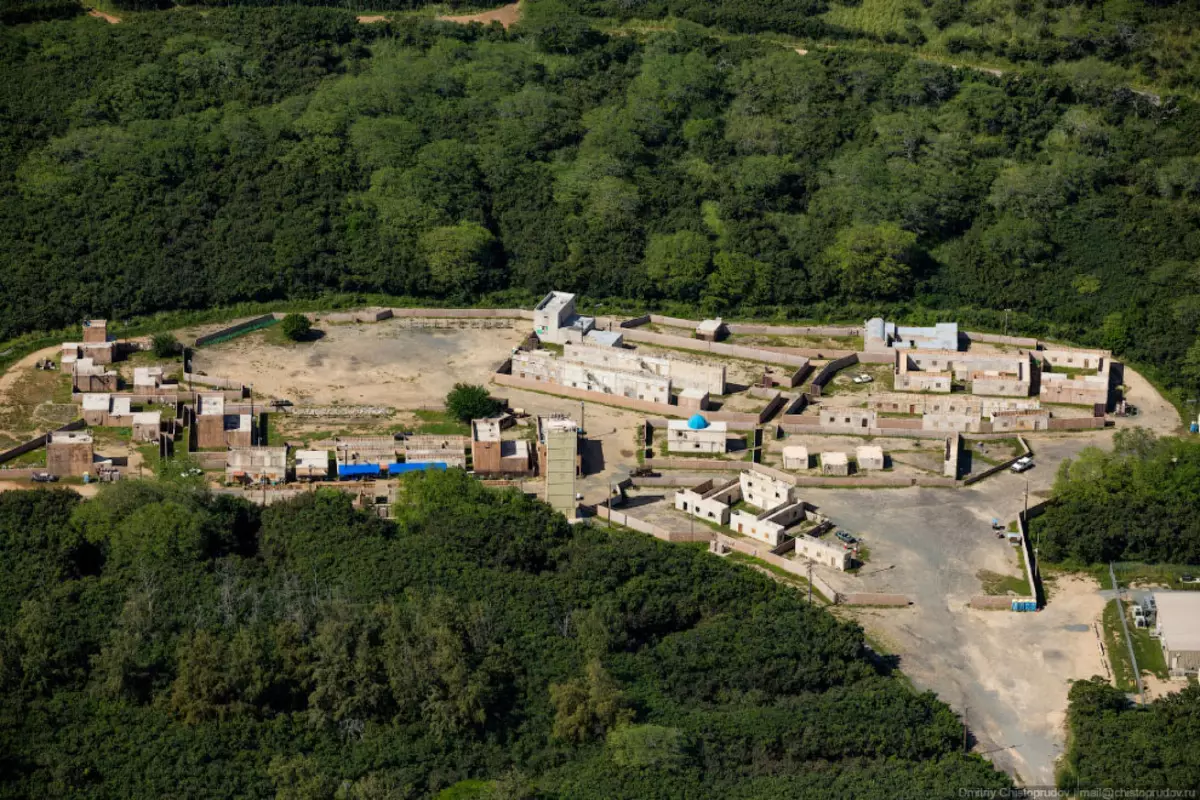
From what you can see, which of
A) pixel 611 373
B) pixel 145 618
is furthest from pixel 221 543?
pixel 611 373

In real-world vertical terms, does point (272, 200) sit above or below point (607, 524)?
above

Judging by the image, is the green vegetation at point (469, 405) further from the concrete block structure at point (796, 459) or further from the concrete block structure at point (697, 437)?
the concrete block structure at point (796, 459)

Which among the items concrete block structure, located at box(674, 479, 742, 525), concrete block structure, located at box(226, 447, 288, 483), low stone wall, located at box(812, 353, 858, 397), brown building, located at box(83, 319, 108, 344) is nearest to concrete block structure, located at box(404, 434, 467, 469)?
concrete block structure, located at box(226, 447, 288, 483)

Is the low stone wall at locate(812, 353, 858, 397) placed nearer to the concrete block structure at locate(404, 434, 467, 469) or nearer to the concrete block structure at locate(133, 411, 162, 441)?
the concrete block structure at locate(404, 434, 467, 469)

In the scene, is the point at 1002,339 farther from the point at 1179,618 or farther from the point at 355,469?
the point at 355,469

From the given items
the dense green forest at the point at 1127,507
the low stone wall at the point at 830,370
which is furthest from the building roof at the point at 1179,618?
the low stone wall at the point at 830,370

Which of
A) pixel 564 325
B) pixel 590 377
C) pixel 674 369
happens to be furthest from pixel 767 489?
pixel 564 325

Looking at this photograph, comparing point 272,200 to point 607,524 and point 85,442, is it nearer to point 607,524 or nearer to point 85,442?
point 85,442
